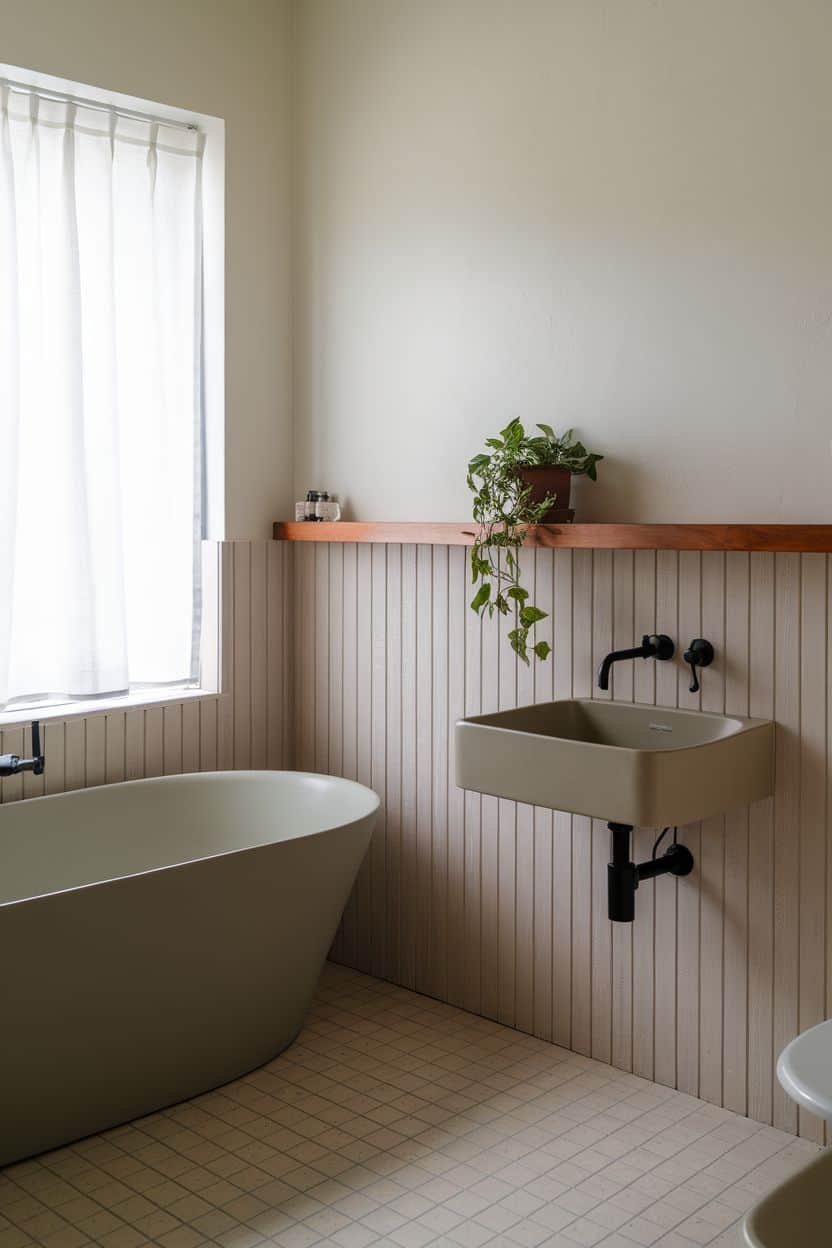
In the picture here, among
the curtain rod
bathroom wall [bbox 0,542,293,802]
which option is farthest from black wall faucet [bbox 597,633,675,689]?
the curtain rod

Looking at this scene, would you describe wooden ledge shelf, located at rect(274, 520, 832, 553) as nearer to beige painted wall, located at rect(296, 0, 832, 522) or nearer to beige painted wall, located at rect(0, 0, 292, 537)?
beige painted wall, located at rect(296, 0, 832, 522)

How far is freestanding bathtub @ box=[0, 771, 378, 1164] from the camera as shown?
234 centimetres

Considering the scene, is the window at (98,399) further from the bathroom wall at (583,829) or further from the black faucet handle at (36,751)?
the bathroom wall at (583,829)

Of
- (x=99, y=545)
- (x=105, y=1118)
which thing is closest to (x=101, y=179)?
(x=99, y=545)

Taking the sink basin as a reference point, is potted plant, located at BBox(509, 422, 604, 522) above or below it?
above

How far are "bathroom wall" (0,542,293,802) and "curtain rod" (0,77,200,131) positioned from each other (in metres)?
1.28

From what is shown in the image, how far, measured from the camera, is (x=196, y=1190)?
2348 mm

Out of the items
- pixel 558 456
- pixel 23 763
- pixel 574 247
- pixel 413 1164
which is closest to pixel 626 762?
pixel 558 456

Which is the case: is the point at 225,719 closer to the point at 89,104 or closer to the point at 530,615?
the point at 530,615

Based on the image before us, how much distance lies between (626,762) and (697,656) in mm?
423

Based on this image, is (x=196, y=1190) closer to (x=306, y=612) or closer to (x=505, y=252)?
(x=306, y=612)

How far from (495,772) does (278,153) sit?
7.23 feet

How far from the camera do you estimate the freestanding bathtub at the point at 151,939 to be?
2.34m

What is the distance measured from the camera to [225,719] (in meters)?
3.60
